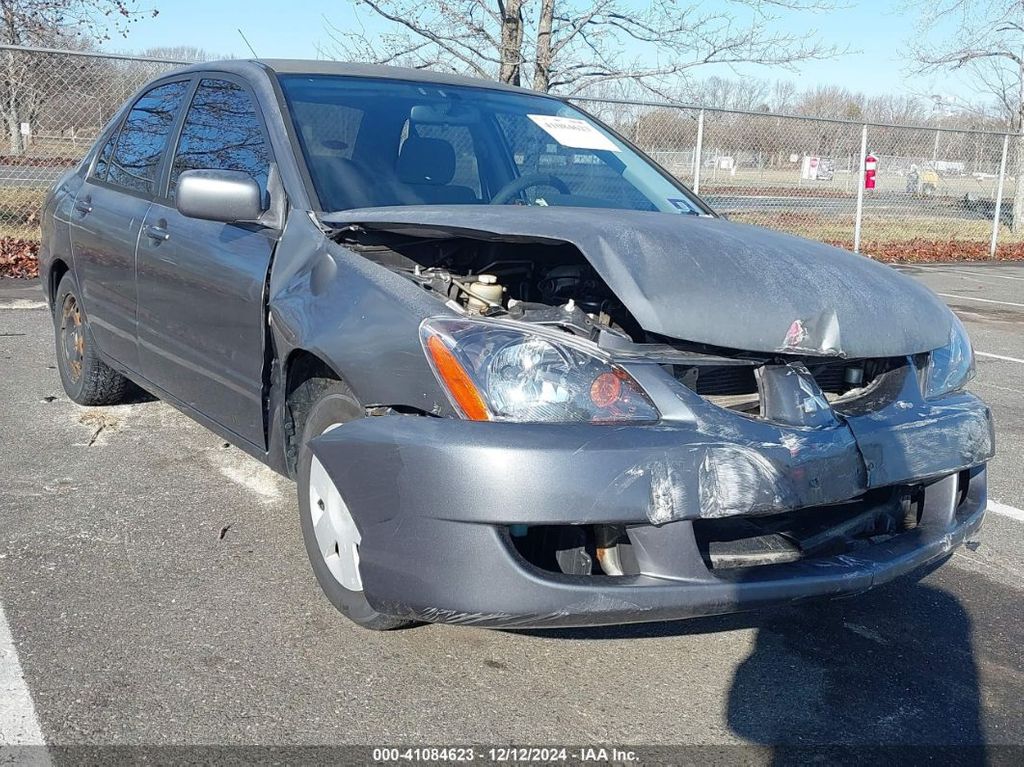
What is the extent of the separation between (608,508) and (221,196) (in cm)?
170

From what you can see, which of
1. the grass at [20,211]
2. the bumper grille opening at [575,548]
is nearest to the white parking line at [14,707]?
the bumper grille opening at [575,548]

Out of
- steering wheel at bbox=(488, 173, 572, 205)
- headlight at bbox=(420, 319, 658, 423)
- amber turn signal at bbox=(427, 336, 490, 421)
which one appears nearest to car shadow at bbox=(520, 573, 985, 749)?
headlight at bbox=(420, 319, 658, 423)

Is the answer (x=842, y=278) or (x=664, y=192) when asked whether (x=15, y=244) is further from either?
(x=842, y=278)

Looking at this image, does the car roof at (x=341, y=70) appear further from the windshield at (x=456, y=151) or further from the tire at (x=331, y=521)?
the tire at (x=331, y=521)

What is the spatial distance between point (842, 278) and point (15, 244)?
9.60 meters

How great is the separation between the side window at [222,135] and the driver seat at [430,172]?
0.48 meters

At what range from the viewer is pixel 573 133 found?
4.31 m

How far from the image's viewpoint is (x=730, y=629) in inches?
124

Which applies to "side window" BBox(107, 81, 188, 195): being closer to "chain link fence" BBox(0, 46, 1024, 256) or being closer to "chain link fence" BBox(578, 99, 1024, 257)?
"chain link fence" BBox(0, 46, 1024, 256)

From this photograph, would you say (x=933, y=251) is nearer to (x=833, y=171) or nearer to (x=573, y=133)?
(x=833, y=171)

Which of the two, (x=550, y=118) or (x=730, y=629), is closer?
→ (x=730, y=629)

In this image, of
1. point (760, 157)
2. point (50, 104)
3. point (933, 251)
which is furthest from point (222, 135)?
point (933, 251)

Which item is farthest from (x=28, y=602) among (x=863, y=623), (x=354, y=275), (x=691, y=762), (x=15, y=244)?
(x=15, y=244)

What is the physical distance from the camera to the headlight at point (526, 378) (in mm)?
2504
